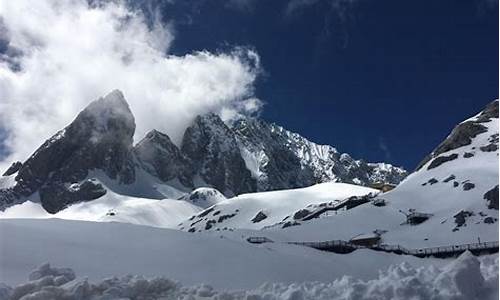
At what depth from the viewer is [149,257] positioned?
2380cm

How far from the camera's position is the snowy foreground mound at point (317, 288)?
40.9 ft

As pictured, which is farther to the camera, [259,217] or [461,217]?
[259,217]

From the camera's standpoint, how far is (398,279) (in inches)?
517

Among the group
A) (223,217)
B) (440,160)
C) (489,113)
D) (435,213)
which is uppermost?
(489,113)

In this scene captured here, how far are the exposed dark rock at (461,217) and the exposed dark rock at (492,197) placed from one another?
9.04 ft

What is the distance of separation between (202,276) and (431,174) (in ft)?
266

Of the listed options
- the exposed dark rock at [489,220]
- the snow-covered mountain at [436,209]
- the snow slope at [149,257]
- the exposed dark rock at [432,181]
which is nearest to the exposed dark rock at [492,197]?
the snow-covered mountain at [436,209]

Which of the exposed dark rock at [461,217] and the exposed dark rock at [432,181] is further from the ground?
the exposed dark rock at [432,181]

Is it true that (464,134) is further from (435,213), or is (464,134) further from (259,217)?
(259,217)

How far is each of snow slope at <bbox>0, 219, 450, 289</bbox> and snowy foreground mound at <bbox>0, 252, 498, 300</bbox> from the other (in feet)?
11.5

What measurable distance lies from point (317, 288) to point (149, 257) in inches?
471

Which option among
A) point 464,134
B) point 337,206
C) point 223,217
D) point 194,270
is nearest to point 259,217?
point 223,217

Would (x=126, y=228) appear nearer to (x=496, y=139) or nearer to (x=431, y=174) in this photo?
(x=431, y=174)

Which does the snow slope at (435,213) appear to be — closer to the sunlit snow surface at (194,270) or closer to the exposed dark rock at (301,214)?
the exposed dark rock at (301,214)
